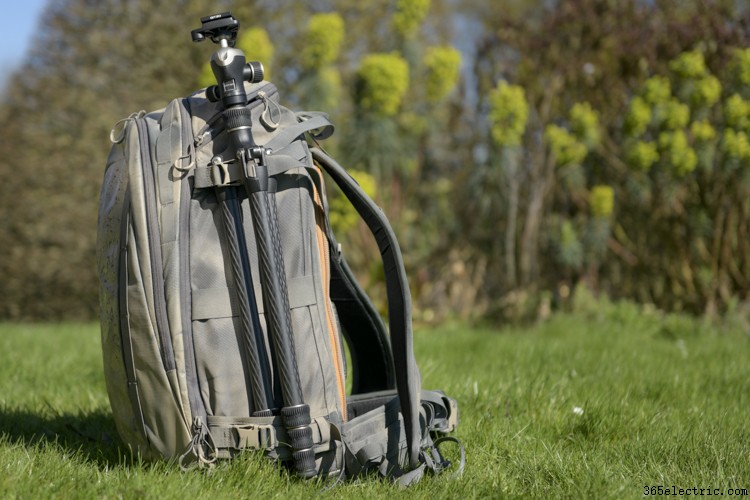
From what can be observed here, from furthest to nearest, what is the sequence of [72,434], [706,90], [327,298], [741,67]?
[706,90] → [741,67] → [72,434] → [327,298]

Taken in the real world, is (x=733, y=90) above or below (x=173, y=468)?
above

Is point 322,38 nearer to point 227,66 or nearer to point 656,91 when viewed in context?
point 656,91

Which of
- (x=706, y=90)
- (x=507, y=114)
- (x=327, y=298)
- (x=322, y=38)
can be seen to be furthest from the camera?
(x=322, y=38)

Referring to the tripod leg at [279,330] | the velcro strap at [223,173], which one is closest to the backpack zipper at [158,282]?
the velcro strap at [223,173]

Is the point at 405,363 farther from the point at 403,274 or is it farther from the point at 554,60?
the point at 554,60

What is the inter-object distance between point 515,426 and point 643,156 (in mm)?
3435

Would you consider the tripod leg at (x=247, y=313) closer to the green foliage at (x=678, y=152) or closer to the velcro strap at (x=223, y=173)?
the velcro strap at (x=223, y=173)

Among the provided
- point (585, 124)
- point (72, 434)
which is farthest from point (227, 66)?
point (585, 124)

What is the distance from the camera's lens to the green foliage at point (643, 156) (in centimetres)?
555

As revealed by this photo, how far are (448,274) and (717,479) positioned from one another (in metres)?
4.58

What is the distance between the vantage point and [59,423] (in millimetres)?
2803

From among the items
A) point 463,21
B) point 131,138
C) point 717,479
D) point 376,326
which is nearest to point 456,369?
point 376,326

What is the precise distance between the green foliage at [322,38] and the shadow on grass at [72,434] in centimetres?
374

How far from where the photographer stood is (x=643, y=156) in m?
5.55
